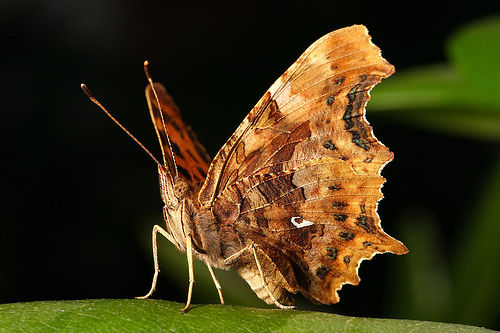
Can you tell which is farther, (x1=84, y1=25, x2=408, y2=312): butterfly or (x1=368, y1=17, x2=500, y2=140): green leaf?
(x1=368, y1=17, x2=500, y2=140): green leaf

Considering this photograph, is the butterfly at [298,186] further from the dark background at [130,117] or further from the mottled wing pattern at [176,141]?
the dark background at [130,117]

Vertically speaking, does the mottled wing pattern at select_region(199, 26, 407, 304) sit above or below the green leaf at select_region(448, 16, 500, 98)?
below

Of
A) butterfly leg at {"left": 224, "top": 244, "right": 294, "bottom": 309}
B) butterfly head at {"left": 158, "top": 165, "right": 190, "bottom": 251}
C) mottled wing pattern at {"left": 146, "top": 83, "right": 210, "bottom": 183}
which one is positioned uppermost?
mottled wing pattern at {"left": 146, "top": 83, "right": 210, "bottom": 183}

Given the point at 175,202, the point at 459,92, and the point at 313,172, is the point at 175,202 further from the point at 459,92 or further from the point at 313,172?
the point at 459,92

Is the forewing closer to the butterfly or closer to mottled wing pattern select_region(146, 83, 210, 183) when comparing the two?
the butterfly

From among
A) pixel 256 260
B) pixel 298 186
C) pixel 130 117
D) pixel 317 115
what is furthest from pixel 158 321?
pixel 130 117

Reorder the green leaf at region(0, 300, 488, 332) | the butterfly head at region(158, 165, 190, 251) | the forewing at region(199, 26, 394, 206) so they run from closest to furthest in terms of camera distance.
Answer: the green leaf at region(0, 300, 488, 332) < the forewing at region(199, 26, 394, 206) < the butterfly head at region(158, 165, 190, 251)

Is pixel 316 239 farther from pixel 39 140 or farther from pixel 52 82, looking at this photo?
pixel 52 82

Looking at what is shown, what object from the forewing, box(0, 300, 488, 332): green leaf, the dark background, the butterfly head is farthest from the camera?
the dark background

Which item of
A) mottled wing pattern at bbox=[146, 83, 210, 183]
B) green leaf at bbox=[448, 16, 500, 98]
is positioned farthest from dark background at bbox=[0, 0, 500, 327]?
green leaf at bbox=[448, 16, 500, 98]
